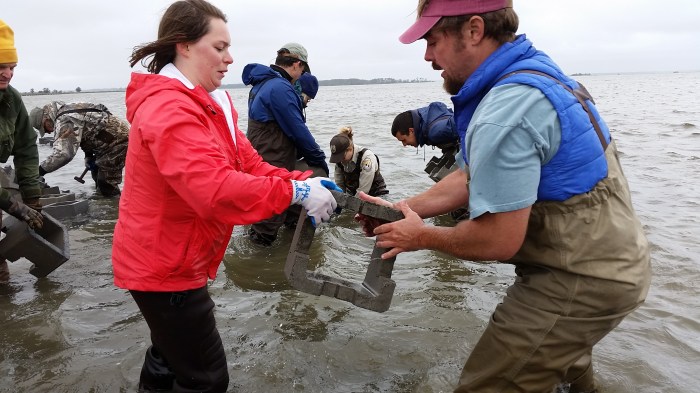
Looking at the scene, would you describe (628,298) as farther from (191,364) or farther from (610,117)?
(610,117)

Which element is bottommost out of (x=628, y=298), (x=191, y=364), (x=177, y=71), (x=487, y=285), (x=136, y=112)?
(x=487, y=285)

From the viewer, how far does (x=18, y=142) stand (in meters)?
5.23

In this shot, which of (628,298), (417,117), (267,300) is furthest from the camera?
(417,117)

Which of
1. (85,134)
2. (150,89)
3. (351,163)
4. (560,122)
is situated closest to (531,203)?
(560,122)

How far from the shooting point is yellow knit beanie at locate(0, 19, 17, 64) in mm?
4383

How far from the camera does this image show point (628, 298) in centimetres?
233

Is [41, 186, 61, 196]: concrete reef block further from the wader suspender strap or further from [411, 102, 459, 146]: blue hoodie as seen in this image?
the wader suspender strap

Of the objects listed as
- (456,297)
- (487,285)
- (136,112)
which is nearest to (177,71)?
(136,112)

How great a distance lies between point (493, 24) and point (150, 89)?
163 centimetres

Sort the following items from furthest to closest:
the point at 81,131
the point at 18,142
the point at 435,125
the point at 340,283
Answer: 1. the point at 81,131
2. the point at 435,125
3. the point at 18,142
4. the point at 340,283

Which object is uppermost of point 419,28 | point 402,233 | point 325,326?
point 419,28

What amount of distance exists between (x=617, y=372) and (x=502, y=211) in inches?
91.1

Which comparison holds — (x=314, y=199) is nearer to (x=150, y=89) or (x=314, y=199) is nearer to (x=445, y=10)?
(x=150, y=89)

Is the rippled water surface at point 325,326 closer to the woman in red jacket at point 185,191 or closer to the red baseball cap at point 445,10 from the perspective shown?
the woman in red jacket at point 185,191
